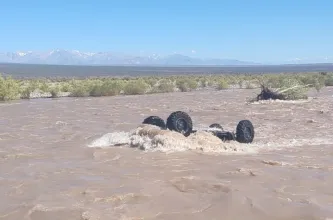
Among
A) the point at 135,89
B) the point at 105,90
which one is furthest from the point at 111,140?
the point at 135,89

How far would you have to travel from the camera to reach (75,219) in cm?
743

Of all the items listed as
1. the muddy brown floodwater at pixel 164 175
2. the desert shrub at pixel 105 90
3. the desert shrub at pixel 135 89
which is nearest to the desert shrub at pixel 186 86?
the desert shrub at pixel 135 89

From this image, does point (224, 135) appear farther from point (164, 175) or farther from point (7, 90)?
point (7, 90)

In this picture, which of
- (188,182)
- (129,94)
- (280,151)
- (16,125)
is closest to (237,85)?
(129,94)

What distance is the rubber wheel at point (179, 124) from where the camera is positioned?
13.5m

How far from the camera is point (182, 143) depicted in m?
12.9

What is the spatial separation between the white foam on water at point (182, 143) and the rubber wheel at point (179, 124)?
26 cm

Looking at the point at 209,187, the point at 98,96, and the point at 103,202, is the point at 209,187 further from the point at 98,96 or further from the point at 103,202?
the point at 98,96

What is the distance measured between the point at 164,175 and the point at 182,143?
102 inches

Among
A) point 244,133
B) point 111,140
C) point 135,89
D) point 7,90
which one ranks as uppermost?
point 244,133

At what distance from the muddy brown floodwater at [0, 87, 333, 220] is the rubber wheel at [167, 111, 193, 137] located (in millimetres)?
487

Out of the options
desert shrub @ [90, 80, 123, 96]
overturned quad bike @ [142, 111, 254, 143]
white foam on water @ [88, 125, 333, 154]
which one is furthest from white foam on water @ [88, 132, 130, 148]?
desert shrub @ [90, 80, 123, 96]

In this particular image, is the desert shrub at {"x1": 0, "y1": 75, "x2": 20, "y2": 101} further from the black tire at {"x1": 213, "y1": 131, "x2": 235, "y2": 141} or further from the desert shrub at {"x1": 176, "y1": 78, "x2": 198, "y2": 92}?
the black tire at {"x1": 213, "y1": 131, "x2": 235, "y2": 141}

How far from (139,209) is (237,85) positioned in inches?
1797
